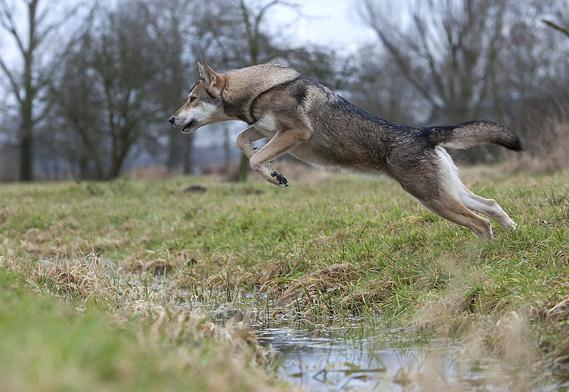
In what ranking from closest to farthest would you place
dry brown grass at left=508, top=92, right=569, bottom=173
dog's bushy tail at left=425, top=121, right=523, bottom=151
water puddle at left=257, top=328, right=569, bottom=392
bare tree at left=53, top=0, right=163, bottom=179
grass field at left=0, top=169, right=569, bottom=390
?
grass field at left=0, top=169, right=569, bottom=390 → water puddle at left=257, top=328, right=569, bottom=392 → dog's bushy tail at left=425, top=121, right=523, bottom=151 → dry brown grass at left=508, top=92, right=569, bottom=173 → bare tree at left=53, top=0, right=163, bottom=179

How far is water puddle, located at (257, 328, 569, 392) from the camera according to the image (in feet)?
13.7

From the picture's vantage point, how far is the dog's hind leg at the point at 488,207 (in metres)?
7.39

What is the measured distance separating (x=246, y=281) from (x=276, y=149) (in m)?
1.41

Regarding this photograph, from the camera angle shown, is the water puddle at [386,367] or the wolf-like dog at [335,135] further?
the wolf-like dog at [335,135]

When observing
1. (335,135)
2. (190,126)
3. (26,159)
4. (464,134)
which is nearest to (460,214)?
(464,134)

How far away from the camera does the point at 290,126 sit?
7812 mm

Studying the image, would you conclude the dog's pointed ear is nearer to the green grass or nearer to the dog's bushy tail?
the dog's bushy tail

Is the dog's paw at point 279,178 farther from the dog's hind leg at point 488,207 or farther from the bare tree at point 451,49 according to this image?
the bare tree at point 451,49

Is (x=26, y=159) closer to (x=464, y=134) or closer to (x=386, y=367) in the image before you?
(x=464, y=134)

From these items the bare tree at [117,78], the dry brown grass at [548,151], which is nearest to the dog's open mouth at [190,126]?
the dry brown grass at [548,151]

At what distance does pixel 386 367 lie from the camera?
4.61 m

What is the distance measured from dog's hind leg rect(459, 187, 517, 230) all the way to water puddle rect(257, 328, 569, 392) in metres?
2.40

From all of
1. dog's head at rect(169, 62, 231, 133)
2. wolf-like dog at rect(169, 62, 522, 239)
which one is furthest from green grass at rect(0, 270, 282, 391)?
dog's head at rect(169, 62, 231, 133)

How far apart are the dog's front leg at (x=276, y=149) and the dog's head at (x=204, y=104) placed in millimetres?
806
